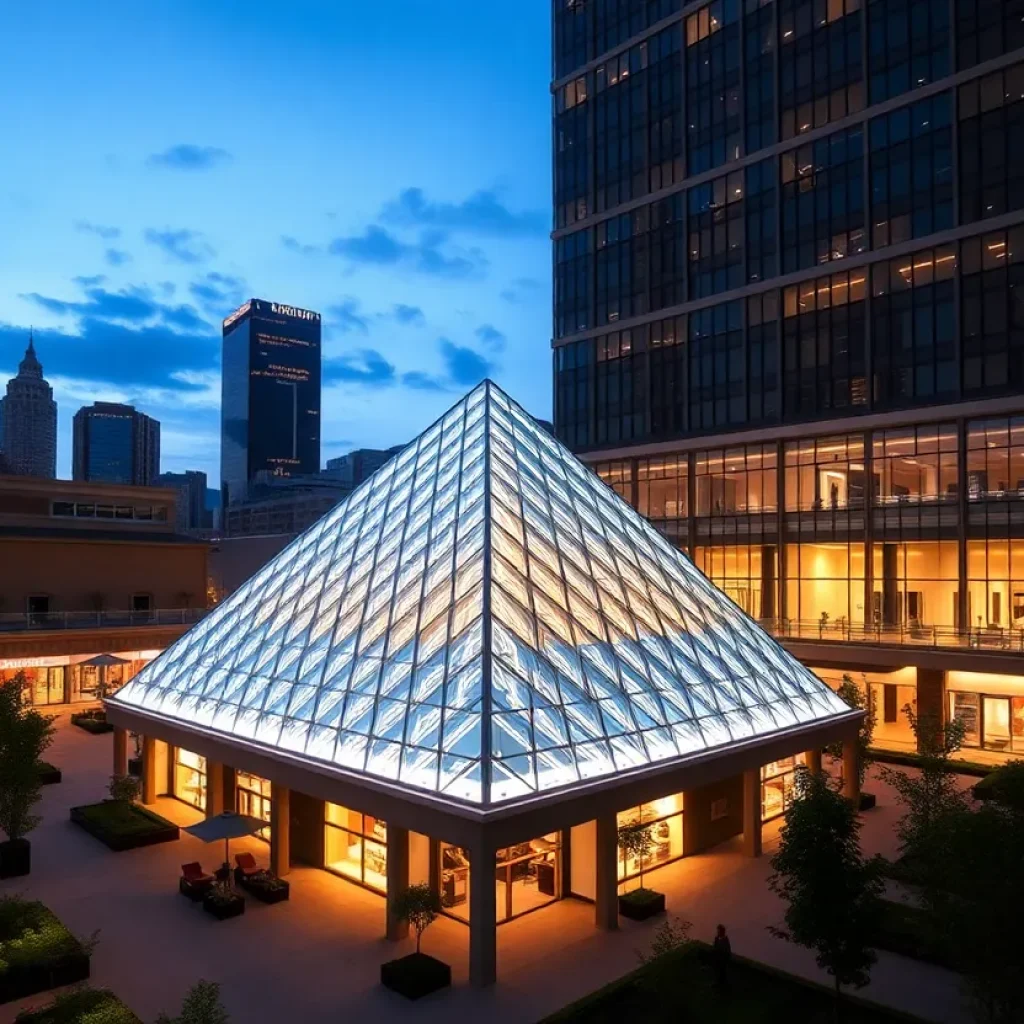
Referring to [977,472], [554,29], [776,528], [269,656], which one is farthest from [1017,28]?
[269,656]

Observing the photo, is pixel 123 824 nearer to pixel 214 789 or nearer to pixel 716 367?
pixel 214 789

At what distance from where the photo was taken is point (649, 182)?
6469cm

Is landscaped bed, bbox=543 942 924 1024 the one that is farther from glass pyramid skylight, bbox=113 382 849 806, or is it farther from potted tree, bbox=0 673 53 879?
potted tree, bbox=0 673 53 879

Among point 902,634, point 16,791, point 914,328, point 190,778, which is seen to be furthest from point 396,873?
point 914,328

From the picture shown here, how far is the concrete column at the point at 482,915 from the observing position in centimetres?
1788

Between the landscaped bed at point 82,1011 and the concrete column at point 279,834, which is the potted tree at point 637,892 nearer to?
the concrete column at point 279,834

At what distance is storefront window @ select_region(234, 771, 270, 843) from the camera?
27.6m

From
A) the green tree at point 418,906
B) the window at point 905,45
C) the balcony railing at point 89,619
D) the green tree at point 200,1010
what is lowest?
the green tree at point 418,906

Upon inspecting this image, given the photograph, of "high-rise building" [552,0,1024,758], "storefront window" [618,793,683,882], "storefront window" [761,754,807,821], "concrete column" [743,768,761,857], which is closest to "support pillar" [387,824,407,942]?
"storefront window" [618,793,683,882]

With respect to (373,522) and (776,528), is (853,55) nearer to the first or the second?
(776,528)

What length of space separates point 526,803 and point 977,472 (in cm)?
3739

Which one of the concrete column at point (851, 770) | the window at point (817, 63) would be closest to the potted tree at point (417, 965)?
the concrete column at point (851, 770)

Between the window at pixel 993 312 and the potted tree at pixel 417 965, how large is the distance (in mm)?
39728

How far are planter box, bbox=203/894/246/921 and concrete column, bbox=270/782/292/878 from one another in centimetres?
205
